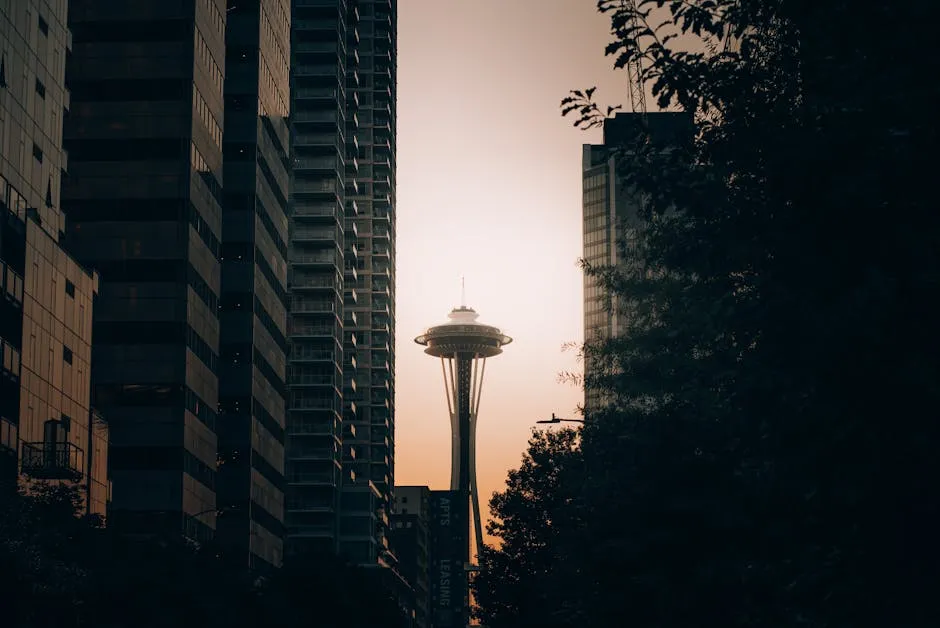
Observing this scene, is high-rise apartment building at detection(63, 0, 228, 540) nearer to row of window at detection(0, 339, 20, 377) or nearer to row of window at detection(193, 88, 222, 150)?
row of window at detection(193, 88, 222, 150)

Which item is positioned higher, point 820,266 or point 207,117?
point 207,117

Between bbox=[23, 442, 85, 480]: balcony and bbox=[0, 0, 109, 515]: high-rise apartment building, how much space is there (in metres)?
0.06

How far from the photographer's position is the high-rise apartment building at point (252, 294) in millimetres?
104188

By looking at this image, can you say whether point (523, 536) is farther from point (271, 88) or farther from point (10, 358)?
point (271, 88)

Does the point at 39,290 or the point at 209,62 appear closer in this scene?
the point at 39,290

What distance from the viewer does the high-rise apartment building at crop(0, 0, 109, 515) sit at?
66.3 m

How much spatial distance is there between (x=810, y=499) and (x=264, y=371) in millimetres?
99485

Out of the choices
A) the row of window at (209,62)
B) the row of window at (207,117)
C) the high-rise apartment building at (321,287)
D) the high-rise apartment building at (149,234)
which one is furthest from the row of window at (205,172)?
the high-rise apartment building at (321,287)

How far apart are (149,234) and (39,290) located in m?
21.0

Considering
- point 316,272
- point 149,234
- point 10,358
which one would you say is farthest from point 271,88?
point 10,358

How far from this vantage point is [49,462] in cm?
6844

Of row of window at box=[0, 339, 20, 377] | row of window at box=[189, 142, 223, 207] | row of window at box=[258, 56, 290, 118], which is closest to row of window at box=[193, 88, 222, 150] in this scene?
row of window at box=[189, 142, 223, 207]

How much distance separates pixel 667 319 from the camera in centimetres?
3094

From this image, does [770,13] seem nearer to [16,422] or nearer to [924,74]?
[924,74]
